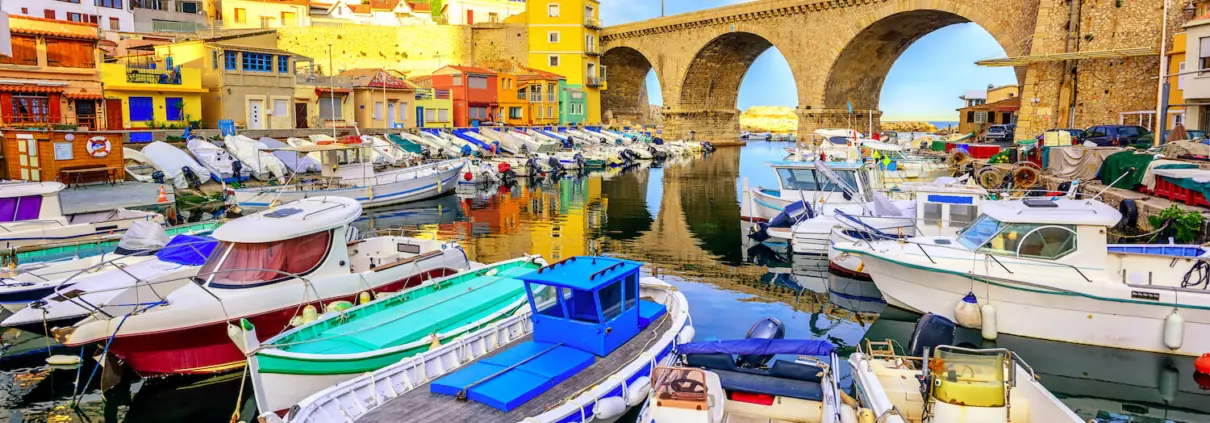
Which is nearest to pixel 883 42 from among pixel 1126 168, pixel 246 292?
pixel 1126 168

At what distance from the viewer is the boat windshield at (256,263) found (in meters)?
8.74

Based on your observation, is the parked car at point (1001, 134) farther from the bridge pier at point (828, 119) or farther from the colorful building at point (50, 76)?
the colorful building at point (50, 76)

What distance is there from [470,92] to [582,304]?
39.1 meters

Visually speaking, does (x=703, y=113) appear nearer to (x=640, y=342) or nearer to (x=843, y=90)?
(x=843, y=90)

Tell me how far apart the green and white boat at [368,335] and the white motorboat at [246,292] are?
0.55 metres

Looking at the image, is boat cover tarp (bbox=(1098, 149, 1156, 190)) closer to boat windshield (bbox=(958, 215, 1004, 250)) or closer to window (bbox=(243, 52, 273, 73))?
boat windshield (bbox=(958, 215, 1004, 250))

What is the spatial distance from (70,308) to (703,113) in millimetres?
53232

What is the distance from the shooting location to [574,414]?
20.5ft

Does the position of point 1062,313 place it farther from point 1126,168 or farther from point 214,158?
point 214,158

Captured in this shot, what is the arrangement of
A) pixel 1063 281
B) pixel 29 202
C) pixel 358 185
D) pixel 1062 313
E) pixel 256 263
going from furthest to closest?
pixel 358 185 → pixel 29 202 → pixel 1062 313 → pixel 1063 281 → pixel 256 263

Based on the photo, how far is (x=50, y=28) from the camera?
2412 cm

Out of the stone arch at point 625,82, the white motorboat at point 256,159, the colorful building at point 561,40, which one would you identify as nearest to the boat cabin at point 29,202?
the white motorboat at point 256,159

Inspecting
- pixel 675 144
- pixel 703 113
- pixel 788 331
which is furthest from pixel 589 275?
Result: pixel 703 113

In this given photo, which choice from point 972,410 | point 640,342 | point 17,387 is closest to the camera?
point 972,410
